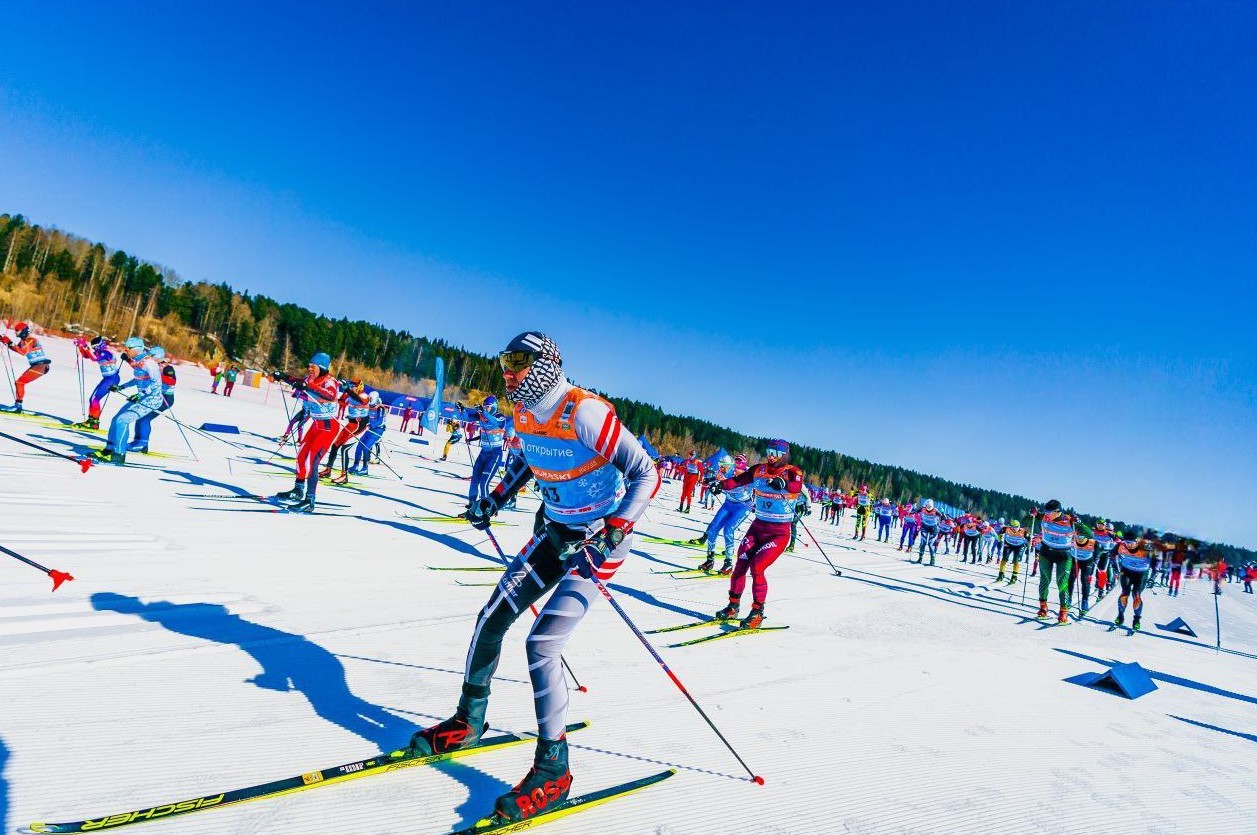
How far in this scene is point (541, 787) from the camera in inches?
111

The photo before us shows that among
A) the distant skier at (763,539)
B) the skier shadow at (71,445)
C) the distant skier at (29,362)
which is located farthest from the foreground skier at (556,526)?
the distant skier at (29,362)

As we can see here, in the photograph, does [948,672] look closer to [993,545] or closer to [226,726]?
[226,726]

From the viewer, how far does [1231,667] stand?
983cm

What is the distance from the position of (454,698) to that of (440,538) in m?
5.93

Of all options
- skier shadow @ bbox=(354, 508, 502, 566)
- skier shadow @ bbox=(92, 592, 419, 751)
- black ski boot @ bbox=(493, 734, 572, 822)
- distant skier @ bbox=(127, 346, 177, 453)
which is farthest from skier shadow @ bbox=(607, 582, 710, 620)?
distant skier @ bbox=(127, 346, 177, 453)

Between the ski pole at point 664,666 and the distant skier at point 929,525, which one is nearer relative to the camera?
the ski pole at point 664,666

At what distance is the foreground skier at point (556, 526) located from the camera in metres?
2.98

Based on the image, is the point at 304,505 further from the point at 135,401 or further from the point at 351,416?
the point at 135,401

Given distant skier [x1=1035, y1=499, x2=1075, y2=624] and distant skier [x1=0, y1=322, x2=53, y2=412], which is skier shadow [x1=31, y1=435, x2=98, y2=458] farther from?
distant skier [x1=1035, y1=499, x2=1075, y2=624]

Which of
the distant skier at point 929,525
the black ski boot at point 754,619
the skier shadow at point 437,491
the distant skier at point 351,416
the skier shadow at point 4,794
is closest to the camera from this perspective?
the skier shadow at point 4,794

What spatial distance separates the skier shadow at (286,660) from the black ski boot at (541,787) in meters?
0.98

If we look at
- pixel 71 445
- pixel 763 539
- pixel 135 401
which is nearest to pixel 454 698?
pixel 763 539

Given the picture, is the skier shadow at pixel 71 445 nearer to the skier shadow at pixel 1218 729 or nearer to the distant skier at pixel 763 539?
the distant skier at pixel 763 539

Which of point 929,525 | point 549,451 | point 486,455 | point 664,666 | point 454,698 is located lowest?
point 454,698
